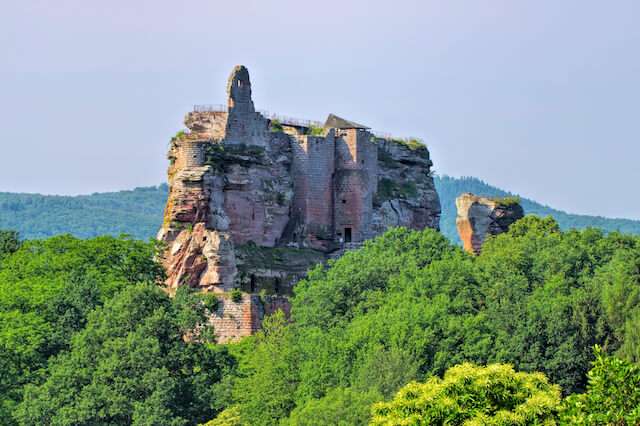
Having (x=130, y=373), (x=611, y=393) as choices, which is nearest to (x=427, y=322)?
(x=130, y=373)

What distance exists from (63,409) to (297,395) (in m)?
9.47

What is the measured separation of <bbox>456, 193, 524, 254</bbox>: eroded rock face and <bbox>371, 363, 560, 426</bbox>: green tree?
54513 mm

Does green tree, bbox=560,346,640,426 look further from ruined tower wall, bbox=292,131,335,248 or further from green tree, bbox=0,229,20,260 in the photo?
ruined tower wall, bbox=292,131,335,248

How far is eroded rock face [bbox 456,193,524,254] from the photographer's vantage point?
11475 cm

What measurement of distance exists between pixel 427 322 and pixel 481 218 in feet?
126

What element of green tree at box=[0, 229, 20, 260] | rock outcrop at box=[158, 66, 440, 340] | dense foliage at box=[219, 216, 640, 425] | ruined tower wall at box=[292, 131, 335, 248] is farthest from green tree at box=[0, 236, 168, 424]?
ruined tower wall at box=[292, 131, 335, 248]

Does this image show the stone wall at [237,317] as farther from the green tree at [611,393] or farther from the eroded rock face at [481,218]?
the green tree at [611,393]

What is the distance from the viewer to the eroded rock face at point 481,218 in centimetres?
11475

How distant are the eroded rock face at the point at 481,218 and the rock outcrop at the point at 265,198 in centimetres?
430

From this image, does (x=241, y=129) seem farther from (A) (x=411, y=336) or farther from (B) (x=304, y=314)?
(A) (x=411, y=336)

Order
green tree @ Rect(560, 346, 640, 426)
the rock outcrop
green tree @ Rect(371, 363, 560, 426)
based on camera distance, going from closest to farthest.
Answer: green tree @ Rect(560, 346, 640, 426) → green tree @ Rect(371, 363, 560, 426) → the rock outcrop

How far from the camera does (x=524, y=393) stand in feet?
193

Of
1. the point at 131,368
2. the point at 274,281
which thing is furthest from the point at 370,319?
the point at 274,281

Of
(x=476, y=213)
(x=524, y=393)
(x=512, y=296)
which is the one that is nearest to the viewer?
(x=524, y=393)
